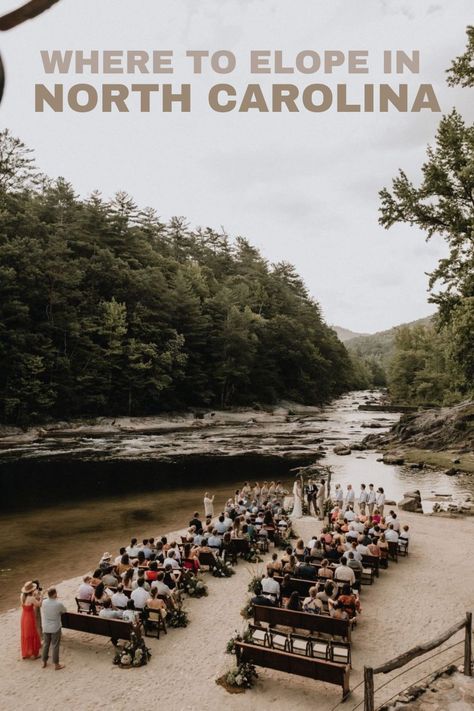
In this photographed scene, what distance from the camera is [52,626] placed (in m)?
11.3

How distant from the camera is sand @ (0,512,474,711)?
10.0m

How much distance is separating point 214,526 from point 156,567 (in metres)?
4.74

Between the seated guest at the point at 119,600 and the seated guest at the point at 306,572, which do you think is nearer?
the seated guest at the point at 119,600

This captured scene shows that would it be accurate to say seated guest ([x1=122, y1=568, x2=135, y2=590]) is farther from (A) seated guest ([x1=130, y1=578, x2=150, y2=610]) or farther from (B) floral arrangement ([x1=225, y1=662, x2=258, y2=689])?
(B) floral arrangement ([x1=225, y1=662, x2=258, y2=689])

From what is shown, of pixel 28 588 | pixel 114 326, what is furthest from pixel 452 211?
pixel 114 326

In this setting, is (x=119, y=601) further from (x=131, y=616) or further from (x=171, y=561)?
(x=171, y=561)

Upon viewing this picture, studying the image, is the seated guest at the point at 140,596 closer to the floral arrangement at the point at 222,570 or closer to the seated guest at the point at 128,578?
the seated guest at the point at 128,578

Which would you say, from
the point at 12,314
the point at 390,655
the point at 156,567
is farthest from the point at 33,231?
the point at 390,655

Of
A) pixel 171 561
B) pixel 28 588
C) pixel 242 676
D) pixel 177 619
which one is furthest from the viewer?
pixel 171 561

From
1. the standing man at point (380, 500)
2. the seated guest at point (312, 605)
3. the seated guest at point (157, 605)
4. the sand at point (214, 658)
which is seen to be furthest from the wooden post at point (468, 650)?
the standing man at point (380, 500)

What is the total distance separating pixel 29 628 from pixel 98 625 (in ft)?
5.00

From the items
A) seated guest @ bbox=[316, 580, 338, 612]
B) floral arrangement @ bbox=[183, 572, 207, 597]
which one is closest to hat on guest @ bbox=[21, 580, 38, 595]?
floral arrangement @ bbox=[183, 572, 207, 597]

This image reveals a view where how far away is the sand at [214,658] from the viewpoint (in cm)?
1002

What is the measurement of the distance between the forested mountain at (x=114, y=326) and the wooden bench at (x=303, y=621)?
47290 mm
